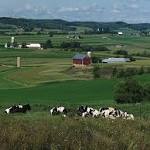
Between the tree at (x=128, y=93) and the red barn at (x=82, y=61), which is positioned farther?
the red barn at (x=82, y=61)

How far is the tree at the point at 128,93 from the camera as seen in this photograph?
4244cm

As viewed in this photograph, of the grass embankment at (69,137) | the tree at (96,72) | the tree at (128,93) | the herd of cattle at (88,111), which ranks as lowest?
the tree at (96,72)

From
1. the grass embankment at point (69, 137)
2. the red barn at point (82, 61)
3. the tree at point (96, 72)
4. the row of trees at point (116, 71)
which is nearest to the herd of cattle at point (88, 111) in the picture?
the grass embankment at point (69, 137)

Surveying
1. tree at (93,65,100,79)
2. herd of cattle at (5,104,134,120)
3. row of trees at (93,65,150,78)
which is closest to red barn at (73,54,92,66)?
row of trees at (93,65,150,78)

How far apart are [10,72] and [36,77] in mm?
11370

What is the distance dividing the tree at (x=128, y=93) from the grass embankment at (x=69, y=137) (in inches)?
1311

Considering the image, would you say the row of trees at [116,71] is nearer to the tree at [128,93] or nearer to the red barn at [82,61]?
the red barn at [82,61]

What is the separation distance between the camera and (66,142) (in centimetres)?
741

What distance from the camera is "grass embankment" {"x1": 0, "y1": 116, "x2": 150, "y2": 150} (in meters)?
7.24

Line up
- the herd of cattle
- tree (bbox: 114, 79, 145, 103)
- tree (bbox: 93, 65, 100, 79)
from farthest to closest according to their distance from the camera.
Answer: tree (bbox: 93, 65, 100, 79) < tree (bbox: 114, 79, 145, 103) < the herd of cattle

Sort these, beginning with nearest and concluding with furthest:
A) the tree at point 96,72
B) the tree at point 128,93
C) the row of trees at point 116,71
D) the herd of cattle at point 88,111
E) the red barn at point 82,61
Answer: the herd of cattle at point 88,111, the tree at point 128,93, the row of trees at point 116,71, the tree at point 96,72, the red barn at point 82,61

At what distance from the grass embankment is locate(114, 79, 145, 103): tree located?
1311 inches

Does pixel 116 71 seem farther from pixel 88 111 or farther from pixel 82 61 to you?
pixel 88 111

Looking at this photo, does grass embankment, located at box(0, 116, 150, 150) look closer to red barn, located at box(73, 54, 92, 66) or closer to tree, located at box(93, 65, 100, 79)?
tree, located at box(93, 65, 100, 79)
